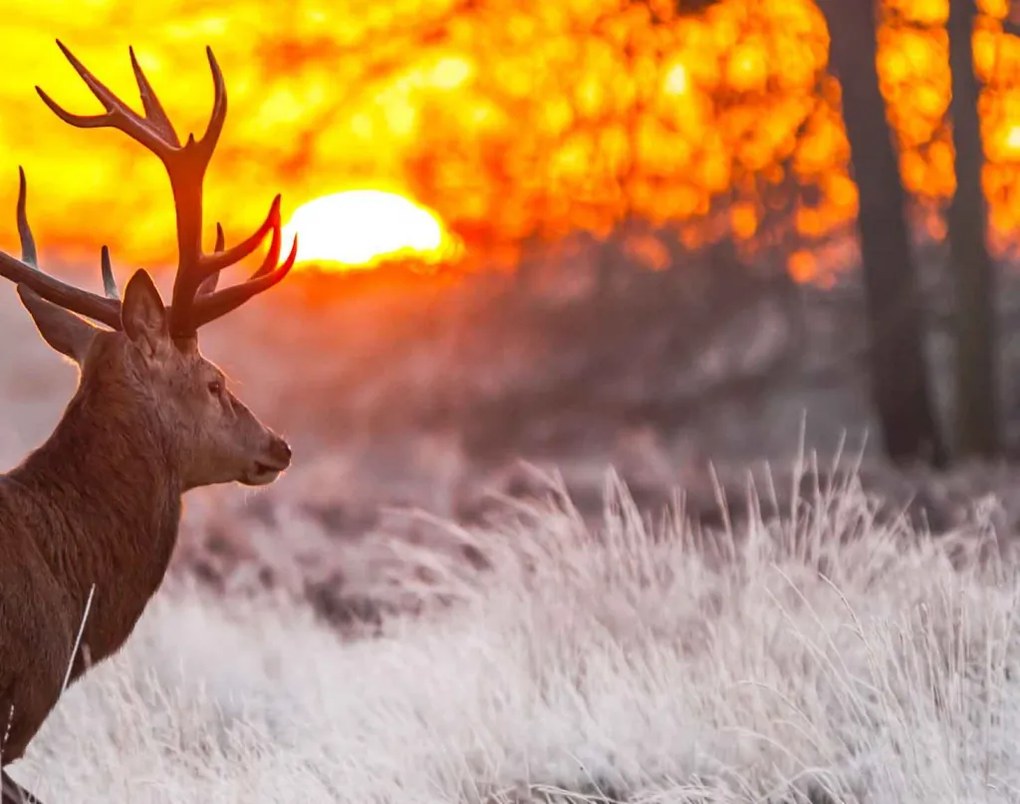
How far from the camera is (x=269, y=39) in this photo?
1039 cm

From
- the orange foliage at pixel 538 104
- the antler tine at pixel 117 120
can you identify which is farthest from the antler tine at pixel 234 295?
the orange foliage at pixel 538 104

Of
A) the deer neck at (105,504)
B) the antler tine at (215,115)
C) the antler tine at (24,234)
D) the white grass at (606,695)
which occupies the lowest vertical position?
the white grass at (606,695)

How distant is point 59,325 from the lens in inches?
170

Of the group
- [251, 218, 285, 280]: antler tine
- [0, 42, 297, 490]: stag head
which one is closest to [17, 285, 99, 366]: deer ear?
[0, 42, 297, 490]: stag head

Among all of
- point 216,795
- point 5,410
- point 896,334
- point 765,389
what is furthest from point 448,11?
point 5,410

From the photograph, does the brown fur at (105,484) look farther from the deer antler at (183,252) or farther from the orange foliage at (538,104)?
the orange foliage at (538,104)

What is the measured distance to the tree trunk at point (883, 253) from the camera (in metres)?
10.4

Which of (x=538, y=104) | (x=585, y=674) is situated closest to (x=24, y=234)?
(x=585, y=674)

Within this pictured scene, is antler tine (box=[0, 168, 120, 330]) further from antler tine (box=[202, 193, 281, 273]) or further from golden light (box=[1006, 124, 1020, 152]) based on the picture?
golden light (box=[1006, 124, 1020, 152])

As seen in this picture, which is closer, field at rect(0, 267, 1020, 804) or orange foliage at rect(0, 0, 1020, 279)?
field at rect(0, 267, 1020, 804)

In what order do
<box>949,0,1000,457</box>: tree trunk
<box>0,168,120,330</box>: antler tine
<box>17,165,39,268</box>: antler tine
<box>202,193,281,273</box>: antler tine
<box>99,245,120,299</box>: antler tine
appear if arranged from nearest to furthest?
<box>0,168,120,330</box>: antler tine < <box>202,193,281,273</box>: antler tine < <box>17,165,39,268</box>: antler tine < <box>99,245,120,299</box>: antler tine < <box>949,0,1000,457</box>: tree trunk

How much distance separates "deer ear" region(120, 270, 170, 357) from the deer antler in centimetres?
9

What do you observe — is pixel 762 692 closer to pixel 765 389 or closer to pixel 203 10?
pixel 203 10

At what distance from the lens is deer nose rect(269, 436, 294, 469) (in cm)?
449
